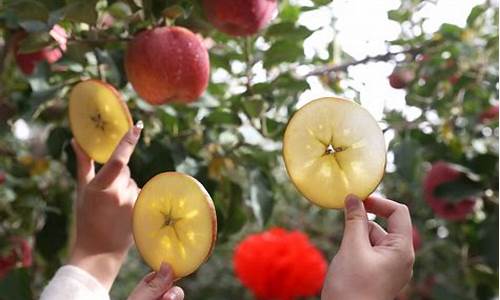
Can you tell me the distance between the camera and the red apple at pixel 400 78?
1649 millimetres

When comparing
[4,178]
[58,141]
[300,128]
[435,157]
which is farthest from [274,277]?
[300,128]

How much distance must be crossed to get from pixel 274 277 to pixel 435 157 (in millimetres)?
828

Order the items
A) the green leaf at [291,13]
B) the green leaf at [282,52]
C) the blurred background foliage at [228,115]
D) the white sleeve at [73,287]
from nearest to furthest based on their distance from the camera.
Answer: the white sleeve at [73,287]
the blurred background foliage at [228,115]
the green leaf at [282,52]
the green leaf at [291,13]

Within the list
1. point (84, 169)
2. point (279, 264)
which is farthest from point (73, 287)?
point (279, 264)

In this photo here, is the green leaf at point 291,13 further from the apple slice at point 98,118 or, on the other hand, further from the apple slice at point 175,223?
the apple slice at point 175,223

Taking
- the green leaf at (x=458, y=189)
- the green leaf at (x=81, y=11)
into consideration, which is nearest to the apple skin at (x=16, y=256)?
the green leaf at (x=81, y=11)

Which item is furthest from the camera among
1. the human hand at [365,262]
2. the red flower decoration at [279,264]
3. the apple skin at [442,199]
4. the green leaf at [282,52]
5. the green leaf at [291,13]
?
the red flower decoration at [279,264]

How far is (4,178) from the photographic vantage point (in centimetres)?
138

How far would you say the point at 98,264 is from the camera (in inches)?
37.3

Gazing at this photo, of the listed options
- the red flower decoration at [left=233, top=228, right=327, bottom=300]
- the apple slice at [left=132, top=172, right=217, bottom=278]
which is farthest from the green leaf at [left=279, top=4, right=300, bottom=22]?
the red flower decoration at [left=233, top=228, right=327, bottom=300]

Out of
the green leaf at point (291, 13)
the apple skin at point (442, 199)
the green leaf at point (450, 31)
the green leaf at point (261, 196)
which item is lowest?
the apple skin at point (442, 199)

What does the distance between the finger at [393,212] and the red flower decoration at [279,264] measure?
62.4 inches

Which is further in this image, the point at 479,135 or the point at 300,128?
the point at 479,135

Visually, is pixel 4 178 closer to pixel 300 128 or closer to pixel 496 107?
pixel 300 128
